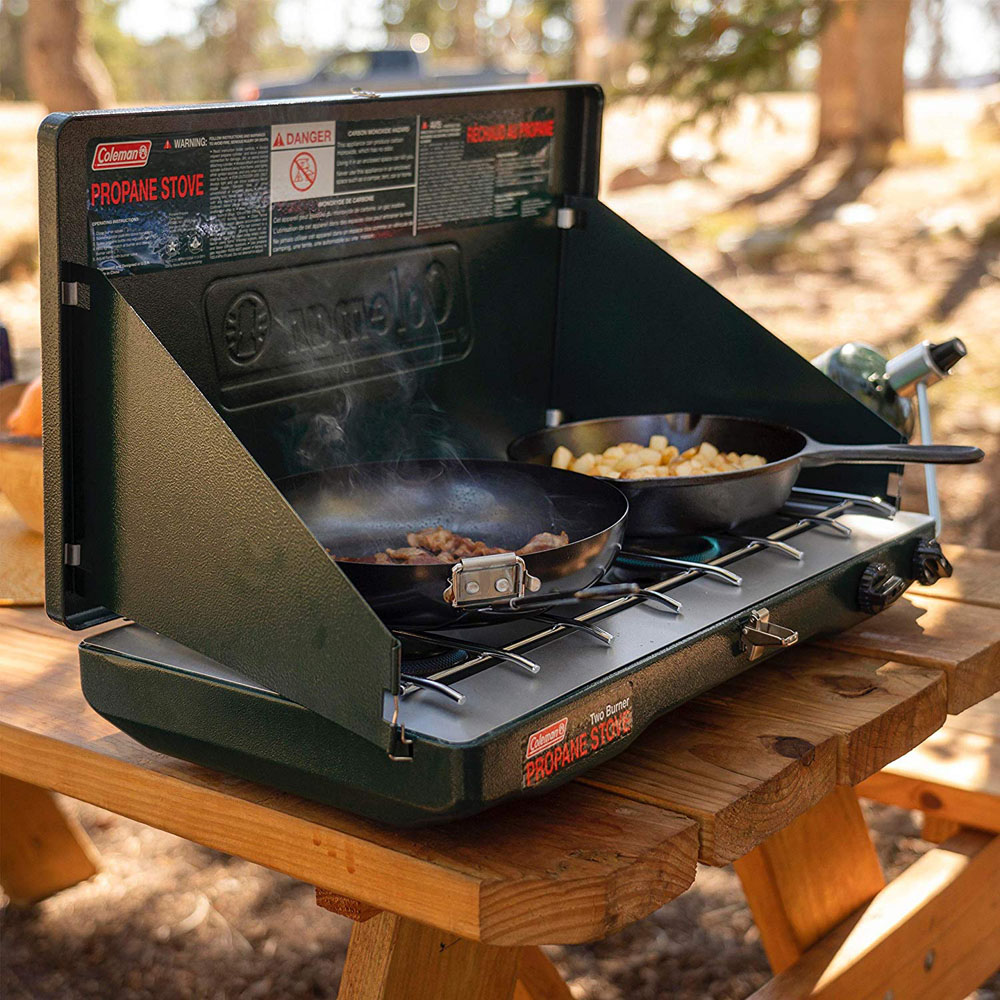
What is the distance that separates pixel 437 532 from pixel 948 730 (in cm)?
99

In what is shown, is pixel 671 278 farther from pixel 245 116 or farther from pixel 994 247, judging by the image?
pixel 994 247

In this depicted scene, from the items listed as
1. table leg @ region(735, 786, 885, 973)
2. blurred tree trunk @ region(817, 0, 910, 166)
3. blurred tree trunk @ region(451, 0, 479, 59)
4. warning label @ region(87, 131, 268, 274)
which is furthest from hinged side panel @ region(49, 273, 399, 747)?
blurred tree trunk @ region(451, 0, 479, 59)

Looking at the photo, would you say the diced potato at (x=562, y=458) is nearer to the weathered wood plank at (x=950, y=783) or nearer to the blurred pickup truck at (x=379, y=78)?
the weathered wood plank at (x=950, y=783)

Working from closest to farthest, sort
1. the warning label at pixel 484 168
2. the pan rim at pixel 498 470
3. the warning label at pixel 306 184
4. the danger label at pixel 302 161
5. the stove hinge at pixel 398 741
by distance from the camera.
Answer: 1. the stove hinge at pixel 398 741
2. the pan rim at pixel 498 470
3. the warning label at pixel 306 184
4. the danger label at pixel 302 161
5. the warning label at pixel 484 168

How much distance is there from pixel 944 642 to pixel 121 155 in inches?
38.3

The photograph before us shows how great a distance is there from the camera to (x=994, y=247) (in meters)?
7.90

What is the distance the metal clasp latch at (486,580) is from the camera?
1.05 meters

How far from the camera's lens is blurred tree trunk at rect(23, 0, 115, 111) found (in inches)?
271

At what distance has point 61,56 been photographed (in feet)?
22.7

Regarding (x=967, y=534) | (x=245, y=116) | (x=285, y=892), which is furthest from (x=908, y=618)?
(x=967, y=534)

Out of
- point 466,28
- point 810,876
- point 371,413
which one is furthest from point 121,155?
point 466,28

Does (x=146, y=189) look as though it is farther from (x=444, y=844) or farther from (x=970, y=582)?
Answer: (x=970, y=582)

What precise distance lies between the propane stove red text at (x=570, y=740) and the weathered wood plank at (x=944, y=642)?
0.45 metres

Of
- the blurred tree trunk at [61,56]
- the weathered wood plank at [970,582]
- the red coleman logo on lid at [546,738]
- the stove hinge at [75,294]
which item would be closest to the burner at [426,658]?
the red coleman logo on lid at [546,738]
